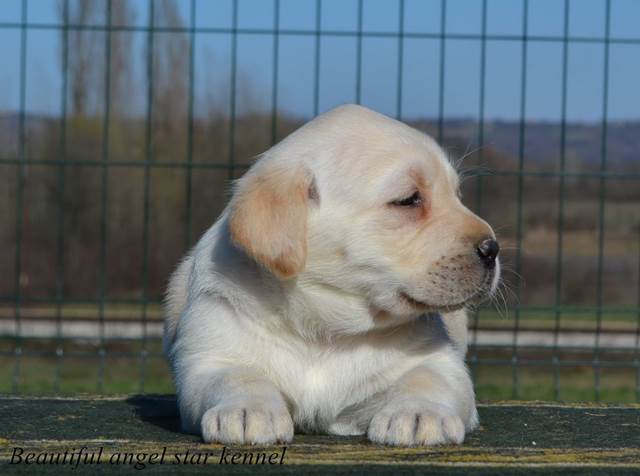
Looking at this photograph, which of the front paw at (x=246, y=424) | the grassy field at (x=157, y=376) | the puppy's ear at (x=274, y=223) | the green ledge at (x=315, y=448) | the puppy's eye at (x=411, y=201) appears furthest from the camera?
the grassy field at (x=157, y=376)

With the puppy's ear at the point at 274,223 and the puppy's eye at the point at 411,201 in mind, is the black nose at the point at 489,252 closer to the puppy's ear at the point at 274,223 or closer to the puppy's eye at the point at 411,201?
the puppy's eye at the point at 411,201

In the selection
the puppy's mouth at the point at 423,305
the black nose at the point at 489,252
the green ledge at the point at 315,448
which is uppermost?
the black nose at the point at 489,252

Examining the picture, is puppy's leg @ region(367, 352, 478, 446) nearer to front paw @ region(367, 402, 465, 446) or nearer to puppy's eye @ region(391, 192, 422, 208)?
front paw @ region(367, 402, 465, 446)

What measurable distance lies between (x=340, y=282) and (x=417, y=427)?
71 cm

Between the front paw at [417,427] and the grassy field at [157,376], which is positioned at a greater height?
the front paw at [417,427]

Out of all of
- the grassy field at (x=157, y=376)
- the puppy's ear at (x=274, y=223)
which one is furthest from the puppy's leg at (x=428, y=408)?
the grassy field at (x=157, y=376)

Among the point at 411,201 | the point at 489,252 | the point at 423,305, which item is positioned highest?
the point at 411,201

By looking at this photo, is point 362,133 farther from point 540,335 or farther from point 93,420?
point 540,335

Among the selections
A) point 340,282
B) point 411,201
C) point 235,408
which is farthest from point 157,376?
point 235,408

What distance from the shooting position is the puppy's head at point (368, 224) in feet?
12.1

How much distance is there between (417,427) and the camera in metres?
3.28

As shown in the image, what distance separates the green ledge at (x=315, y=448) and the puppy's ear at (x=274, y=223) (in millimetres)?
547

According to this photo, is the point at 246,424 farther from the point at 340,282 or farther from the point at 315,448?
the point at 340,282

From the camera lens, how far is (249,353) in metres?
3.79
